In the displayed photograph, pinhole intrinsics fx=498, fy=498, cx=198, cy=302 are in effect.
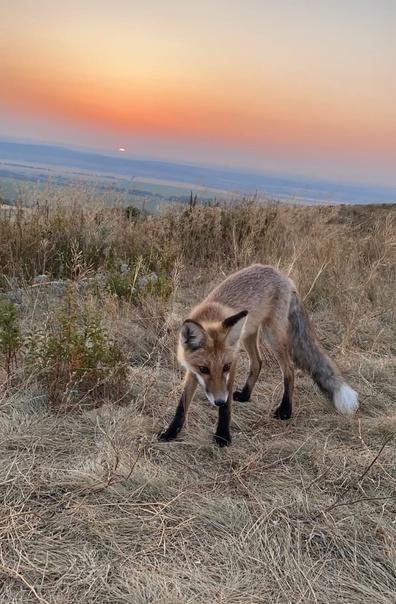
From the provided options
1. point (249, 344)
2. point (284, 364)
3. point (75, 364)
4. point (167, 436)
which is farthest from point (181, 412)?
point (249, 344)

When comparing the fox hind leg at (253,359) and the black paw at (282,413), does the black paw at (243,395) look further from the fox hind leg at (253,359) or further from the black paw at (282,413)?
the black paw at (282,413)

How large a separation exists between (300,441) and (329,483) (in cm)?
50

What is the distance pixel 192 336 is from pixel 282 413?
132 centimetres

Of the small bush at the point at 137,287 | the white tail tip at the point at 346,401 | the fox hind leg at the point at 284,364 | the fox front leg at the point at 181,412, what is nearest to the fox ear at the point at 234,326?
the fox front leg at the point at 181,412

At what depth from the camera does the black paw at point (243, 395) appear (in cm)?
447

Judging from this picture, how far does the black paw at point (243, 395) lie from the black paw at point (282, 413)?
0.33 metres

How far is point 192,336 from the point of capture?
3377 mm

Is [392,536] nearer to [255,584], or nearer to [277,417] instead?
[255,584]

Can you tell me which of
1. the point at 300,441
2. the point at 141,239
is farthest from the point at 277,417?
the point at 141,239

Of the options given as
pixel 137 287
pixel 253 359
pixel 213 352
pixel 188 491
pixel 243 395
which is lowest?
pixel 243 395

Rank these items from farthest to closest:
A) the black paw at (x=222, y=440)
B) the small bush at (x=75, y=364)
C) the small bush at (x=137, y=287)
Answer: the small bush at (x=137, y=287) → the small bush at (x=75, y=364) → the black paw at (x=222, y=440)

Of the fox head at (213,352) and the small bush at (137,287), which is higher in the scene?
the fox head at (213,352)

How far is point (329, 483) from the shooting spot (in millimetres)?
3184

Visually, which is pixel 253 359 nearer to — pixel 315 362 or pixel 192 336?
pixel 315 362
